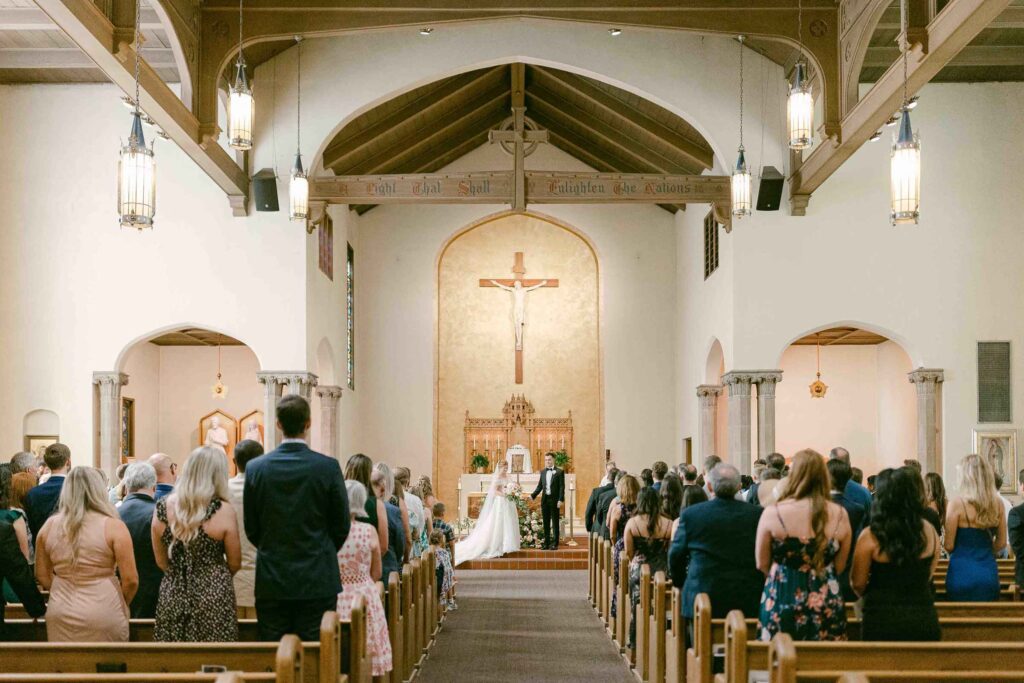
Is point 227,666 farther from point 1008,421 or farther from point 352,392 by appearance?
point 352,392

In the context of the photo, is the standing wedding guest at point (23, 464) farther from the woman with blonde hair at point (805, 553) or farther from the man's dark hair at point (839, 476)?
the man's dark hair at point (839, 476)

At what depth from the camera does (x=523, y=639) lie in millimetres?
9852

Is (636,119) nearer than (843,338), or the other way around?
(636,119)

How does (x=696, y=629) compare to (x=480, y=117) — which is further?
(x=480, y=117)

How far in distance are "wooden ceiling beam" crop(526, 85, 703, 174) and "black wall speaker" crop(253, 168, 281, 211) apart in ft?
17.8

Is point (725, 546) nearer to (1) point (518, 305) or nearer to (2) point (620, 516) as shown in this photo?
(2) point (620, 516)

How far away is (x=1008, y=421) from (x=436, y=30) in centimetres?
927

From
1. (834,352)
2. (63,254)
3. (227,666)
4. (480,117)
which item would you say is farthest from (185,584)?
(834,352)

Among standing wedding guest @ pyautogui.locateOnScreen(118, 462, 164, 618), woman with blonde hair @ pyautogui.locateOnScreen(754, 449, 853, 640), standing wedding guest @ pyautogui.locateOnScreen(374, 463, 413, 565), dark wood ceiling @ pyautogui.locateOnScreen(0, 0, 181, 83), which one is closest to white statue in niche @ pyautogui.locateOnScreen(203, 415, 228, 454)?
dark wood ceiling @ pyautogui.locateOnScreen(0, 0, 181, 83)

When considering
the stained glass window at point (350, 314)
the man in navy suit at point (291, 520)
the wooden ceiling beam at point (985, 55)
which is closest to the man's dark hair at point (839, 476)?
the man in navy suit at point (291, 520)

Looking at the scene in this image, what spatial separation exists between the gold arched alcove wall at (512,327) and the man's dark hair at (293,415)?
1749cm

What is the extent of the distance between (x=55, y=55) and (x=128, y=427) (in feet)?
24.9

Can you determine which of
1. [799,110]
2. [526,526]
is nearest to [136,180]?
[799,110]

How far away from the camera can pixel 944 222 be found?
15.4 m
